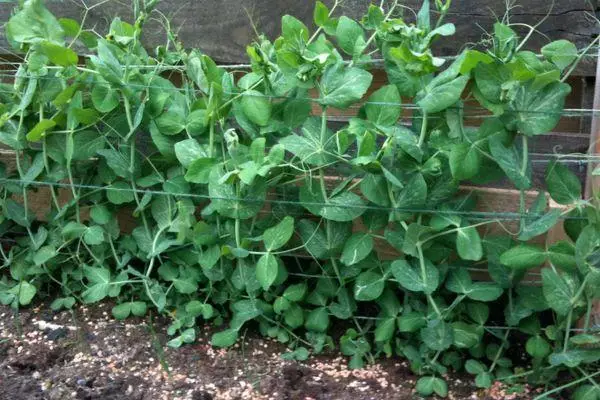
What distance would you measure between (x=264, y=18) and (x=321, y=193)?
30.7 inches

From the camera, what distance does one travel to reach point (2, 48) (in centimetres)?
326

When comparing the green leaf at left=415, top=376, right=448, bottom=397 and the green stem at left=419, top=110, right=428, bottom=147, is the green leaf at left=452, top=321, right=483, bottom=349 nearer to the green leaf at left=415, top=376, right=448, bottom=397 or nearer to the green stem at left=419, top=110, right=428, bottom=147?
the green leaf at left=415, top=376, right=448, bottom=397

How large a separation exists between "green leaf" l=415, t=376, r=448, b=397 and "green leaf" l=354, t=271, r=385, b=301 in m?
0.30

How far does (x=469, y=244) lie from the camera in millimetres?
2408

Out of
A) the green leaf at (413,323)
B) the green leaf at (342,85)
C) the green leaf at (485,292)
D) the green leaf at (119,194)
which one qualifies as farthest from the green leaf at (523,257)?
the green leaf at (119,194)

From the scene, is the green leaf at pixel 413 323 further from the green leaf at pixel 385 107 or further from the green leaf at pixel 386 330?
the green leaf at pixel 385 107

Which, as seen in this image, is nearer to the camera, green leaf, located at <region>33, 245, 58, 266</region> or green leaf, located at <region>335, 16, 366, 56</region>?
green leaf, located at <region>335, 16, 366, 56</region>

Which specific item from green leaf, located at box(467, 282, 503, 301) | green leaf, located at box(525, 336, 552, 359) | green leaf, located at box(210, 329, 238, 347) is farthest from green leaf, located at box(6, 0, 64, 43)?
green leaf, located at box(525, 336, 552, 359)

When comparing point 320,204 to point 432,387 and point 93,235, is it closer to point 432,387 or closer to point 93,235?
point 432,387

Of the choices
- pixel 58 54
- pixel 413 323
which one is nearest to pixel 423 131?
pixel 413 323

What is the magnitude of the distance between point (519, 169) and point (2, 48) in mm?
2099

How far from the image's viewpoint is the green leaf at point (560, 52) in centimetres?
228

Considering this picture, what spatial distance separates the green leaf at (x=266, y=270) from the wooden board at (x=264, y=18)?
87 centimetres

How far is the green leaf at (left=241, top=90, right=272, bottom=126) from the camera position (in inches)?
100
